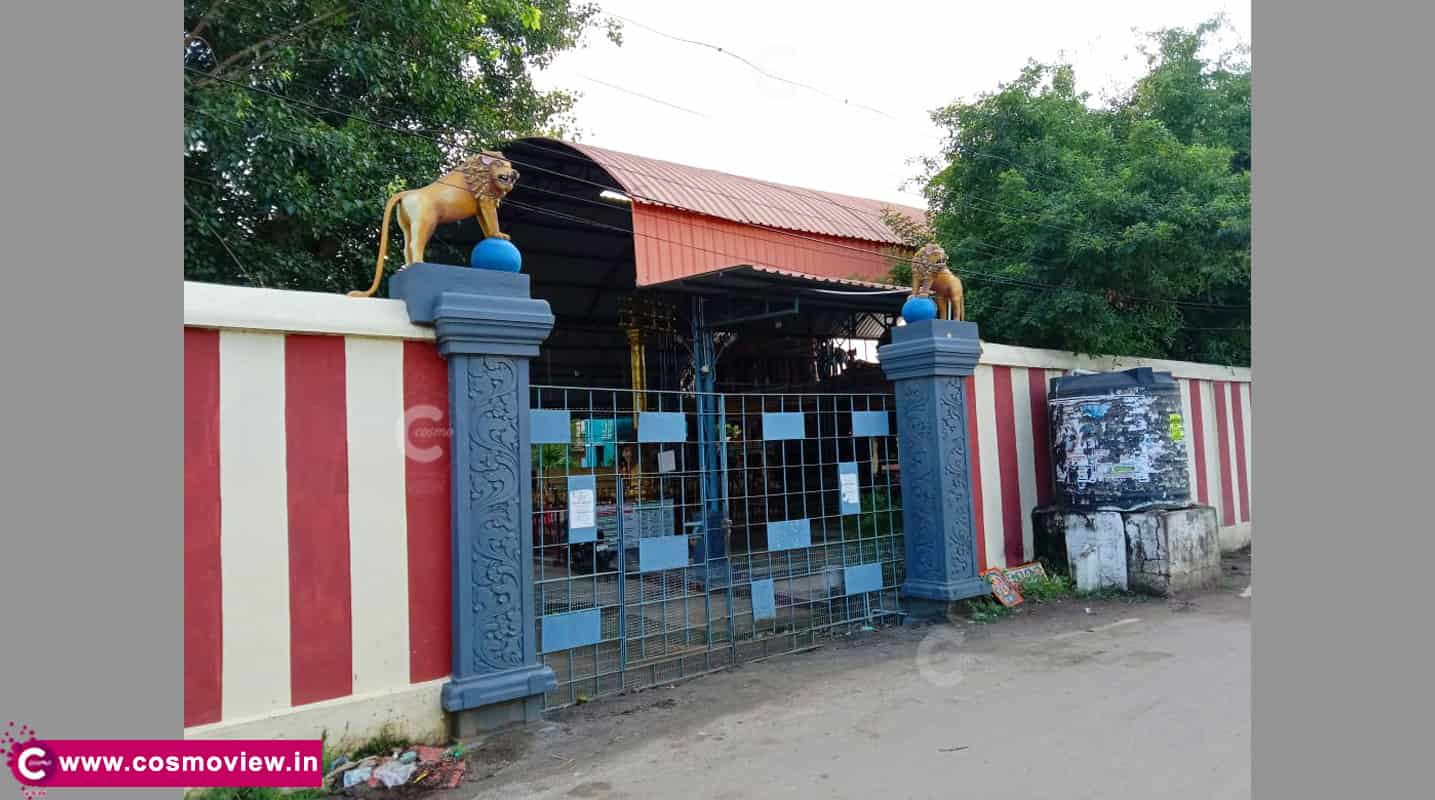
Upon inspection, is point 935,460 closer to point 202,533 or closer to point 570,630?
point 570,630

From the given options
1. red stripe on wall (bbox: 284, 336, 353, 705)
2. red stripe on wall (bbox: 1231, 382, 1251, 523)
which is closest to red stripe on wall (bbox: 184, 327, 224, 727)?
red stripe on wall (bbox: 284, 336, 353, 705)

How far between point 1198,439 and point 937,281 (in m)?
5.61

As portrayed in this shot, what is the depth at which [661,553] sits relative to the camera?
5.62 m

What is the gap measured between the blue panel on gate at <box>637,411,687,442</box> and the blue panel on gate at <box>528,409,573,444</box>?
2.02 feet

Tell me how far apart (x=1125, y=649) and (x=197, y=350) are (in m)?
6.33

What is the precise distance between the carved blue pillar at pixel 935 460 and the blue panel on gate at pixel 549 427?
11.7ft

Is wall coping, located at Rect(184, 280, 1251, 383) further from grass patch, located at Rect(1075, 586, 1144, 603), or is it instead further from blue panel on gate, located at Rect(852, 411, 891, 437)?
grass patch, located at Rect(1075, 586, 1144, 603)

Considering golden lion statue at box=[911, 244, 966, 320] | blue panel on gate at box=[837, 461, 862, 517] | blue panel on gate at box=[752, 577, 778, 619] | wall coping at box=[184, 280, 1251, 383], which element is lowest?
blue panel on gate at box=[752, 577, 778, 619]

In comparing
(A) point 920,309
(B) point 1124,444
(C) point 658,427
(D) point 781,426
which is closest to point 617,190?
(A) point 920,309

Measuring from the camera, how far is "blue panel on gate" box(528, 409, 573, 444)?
16.4 feet

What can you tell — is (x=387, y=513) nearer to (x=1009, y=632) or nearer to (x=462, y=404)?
(x=462, y=404)

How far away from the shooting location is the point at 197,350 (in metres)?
3.88

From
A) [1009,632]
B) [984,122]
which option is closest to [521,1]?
[984,122]

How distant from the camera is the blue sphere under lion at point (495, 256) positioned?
194 inches
